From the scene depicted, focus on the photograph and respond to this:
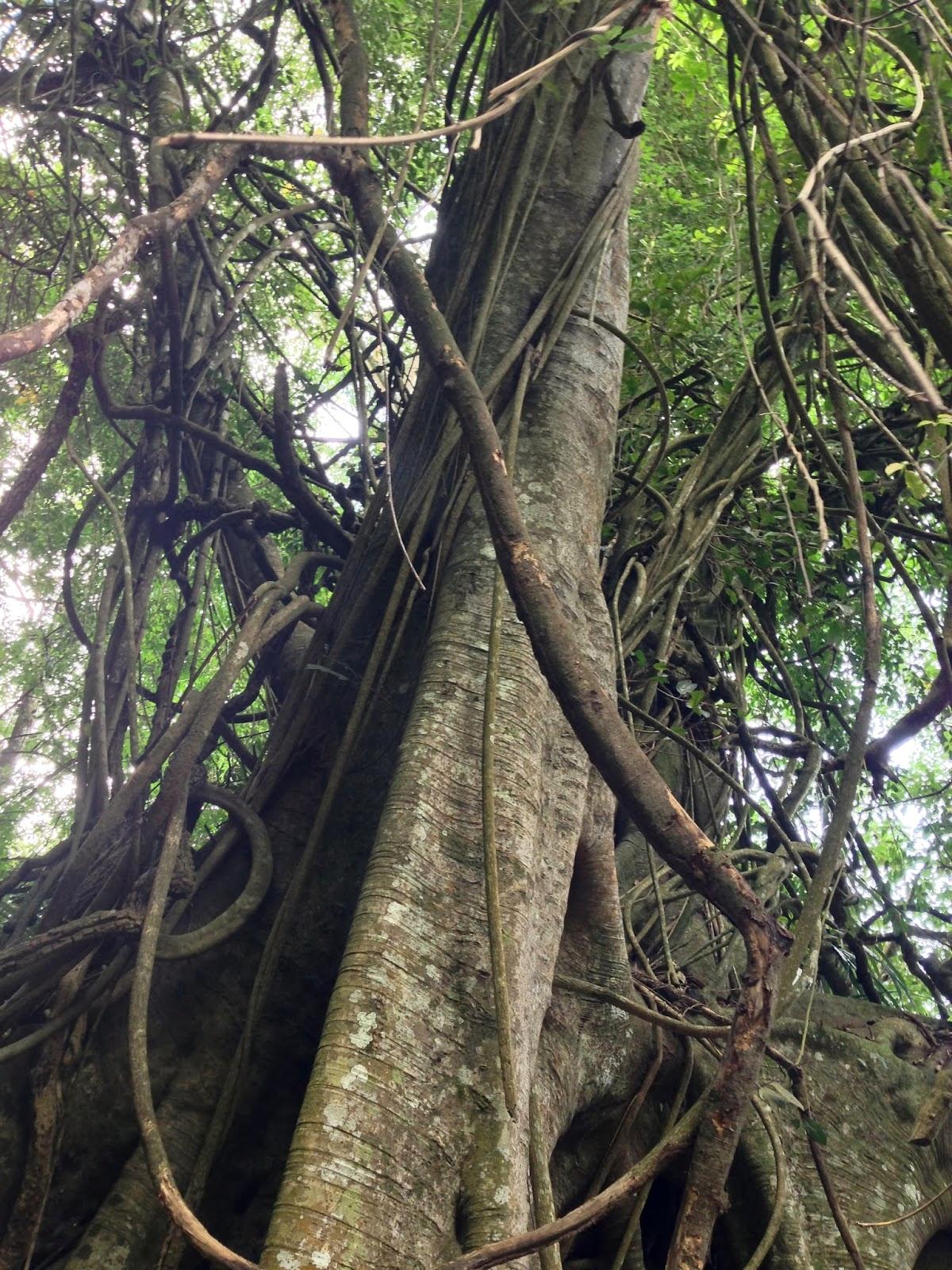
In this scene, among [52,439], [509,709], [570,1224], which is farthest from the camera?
[52,439]

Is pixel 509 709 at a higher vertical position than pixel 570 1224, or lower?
higher

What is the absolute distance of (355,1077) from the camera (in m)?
1.14

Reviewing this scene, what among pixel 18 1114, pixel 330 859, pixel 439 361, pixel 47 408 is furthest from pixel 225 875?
pixel 47 408

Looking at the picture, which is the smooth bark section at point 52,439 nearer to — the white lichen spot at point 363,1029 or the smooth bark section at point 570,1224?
the white lichen spot at point 363,1029

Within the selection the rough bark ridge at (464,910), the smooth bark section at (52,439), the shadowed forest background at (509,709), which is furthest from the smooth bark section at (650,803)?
the smooth bark section at (52,439)

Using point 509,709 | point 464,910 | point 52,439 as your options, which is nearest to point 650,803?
point 464,910

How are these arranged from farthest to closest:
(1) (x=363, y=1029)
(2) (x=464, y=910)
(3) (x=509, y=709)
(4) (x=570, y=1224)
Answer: (3) (x=509, y=709) < (2) (x=464, y=910) < (1) (x=363, y=1029) < (4) (x=570, y=1224)

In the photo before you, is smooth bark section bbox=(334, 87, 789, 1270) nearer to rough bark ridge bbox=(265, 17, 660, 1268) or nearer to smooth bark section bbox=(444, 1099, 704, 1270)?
smooth bark section bbox=(444, 1099, 704, 1270)

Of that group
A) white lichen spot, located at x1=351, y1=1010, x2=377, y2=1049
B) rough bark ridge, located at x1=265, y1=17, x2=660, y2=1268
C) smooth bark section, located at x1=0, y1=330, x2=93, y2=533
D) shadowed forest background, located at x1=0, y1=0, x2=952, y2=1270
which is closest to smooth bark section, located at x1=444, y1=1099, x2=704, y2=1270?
shadowed forest background, located at x1=0, y1=0, x2=952, y2=1270

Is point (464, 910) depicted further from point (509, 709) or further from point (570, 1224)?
point (570, 1224)

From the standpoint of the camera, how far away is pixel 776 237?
212cm

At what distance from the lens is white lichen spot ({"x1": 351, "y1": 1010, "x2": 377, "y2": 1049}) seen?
1175 millimetres

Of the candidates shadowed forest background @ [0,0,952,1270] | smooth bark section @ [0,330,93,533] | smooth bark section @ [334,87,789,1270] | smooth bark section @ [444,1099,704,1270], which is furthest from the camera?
smooth bark section @ [0,330,93,533]

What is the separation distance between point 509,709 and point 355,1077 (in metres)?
0.61
